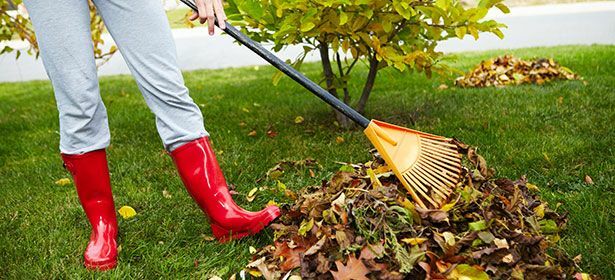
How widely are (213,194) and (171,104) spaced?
0.33 meters

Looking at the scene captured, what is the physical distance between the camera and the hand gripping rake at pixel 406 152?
6.40ft

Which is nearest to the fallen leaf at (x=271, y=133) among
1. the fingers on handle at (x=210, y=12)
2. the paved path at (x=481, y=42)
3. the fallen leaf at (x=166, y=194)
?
the fallen leaf at (x=166, y=194)

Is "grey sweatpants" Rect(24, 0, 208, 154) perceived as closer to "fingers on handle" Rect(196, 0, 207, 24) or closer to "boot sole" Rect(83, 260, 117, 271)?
"fingers on handle" Rect(196, 0, 207, 24)

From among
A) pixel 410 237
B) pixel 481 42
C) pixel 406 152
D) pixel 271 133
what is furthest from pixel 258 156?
pixel 481 42

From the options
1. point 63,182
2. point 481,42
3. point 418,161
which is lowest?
point 481,42

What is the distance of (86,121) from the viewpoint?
186cm

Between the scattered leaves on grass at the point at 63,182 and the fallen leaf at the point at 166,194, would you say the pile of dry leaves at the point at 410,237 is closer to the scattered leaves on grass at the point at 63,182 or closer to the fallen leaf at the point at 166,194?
the fallen leaf at the point at 166,194

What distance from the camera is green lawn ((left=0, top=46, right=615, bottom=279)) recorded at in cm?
202

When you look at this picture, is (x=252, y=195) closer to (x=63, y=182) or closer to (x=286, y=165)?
(x=286, y=165)

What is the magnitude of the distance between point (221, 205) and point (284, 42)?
127 cm

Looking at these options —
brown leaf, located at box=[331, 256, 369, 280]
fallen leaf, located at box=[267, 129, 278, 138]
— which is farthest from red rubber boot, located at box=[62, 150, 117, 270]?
fallen leaf, located at box=[267, 129, 278, 138]

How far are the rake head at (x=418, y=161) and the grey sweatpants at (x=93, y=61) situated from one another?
24.2 inches

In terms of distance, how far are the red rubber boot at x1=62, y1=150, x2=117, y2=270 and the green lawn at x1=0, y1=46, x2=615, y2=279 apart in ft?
0.18

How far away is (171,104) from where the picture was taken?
1866 mm
